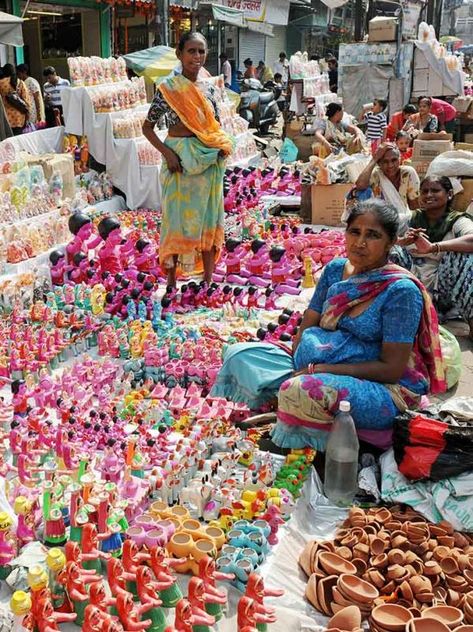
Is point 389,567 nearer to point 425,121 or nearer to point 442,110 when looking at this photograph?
point 425,121

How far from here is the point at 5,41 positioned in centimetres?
594

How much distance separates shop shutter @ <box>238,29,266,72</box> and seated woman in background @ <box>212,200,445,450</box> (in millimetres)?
16606

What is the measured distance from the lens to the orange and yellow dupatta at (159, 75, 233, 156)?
12.9ft

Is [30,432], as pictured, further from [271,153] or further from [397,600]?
[271,153]

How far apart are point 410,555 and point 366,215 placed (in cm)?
108

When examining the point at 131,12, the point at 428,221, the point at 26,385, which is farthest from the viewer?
the point at 131,12

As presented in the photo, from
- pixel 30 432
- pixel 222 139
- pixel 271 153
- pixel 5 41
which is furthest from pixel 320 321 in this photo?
pixel 271 153

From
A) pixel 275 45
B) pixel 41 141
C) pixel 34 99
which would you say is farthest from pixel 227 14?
pixel 41 141

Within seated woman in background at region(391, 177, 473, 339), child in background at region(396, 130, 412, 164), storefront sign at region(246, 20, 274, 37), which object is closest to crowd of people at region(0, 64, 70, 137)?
child in background at region(396, 130, 412, 164)

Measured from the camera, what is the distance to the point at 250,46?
1830cm

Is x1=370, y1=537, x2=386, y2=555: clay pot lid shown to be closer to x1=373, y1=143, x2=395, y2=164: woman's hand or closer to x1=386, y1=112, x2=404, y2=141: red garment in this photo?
x1=373, y1=143, x2=395, y2=164: woman's hand

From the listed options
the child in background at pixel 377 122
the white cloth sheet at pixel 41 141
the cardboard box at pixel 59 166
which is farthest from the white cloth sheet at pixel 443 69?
the cardboard box at pixel 59 166

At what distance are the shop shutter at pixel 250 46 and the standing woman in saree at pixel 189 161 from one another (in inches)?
577

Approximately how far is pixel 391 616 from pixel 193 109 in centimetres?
300
